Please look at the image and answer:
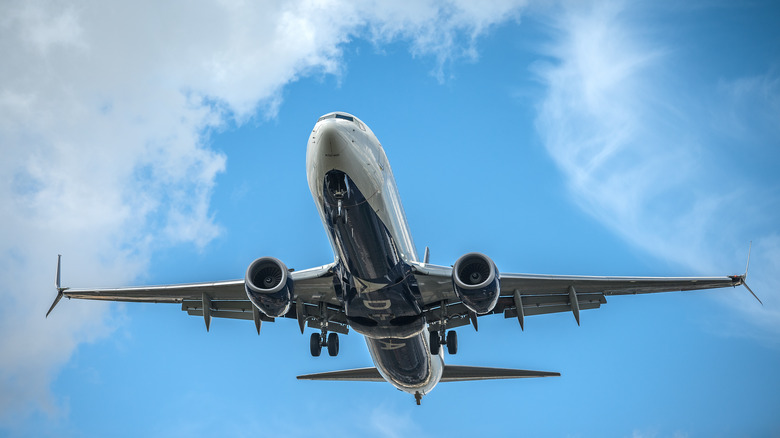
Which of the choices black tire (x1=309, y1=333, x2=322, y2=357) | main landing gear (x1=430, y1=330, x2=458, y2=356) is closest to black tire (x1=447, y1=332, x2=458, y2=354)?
main landing gear (x1=430, y1=330, x2=458, y2=356)

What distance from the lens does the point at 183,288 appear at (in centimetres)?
2320

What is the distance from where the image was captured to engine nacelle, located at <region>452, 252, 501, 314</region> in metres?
19.1

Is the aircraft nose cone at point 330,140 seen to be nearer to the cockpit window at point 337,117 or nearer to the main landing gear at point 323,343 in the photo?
the cockpit window at point 337,117

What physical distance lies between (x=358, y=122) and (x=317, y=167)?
1855mm

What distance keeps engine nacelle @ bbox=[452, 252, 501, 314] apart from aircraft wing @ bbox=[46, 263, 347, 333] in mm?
4205

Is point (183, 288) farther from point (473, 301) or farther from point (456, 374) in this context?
point (456, 374)

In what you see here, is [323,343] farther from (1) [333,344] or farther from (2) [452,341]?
(2) [452,341]

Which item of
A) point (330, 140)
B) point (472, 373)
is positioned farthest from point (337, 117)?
point (472, 373)

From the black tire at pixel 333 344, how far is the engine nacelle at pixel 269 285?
3.97m

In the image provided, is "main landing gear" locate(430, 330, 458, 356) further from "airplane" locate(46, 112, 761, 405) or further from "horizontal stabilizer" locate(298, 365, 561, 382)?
"horizontal stabilizer" locate(298, 365, 561, 382)

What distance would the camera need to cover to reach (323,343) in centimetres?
2350

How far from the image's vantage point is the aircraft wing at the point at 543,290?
69.6 feet

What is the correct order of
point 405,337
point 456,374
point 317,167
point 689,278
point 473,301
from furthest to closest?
point 456,374
point 405,337
point 689,278
point 473,301
point 317,167

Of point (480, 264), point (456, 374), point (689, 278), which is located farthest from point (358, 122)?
point (456, 374)
